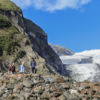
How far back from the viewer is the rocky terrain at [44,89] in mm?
27688

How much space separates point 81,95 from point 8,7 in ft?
588

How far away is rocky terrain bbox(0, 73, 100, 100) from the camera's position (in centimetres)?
2769

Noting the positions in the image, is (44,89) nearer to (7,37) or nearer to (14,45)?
(14,45)

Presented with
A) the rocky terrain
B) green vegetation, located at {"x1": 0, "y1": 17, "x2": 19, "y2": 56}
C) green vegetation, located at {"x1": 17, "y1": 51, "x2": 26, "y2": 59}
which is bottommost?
the rocky terrain

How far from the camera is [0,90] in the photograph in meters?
29.8

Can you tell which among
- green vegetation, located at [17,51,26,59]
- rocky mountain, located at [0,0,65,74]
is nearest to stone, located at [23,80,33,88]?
rocky mountain, located at [0,0,65,74]

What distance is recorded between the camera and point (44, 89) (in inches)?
1118

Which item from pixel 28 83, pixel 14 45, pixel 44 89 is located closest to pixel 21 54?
pixel 14 45

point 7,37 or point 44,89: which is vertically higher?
point 7,37

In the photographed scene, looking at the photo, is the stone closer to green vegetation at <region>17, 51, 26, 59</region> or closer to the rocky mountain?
the rocky mountain

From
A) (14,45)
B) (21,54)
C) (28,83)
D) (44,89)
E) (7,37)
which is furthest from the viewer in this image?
(7,37)

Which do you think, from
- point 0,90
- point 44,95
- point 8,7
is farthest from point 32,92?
point 8,7

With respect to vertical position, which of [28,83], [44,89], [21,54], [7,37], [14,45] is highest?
[7,37]

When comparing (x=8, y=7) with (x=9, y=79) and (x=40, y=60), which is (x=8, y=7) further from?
(x=9, y=79)
